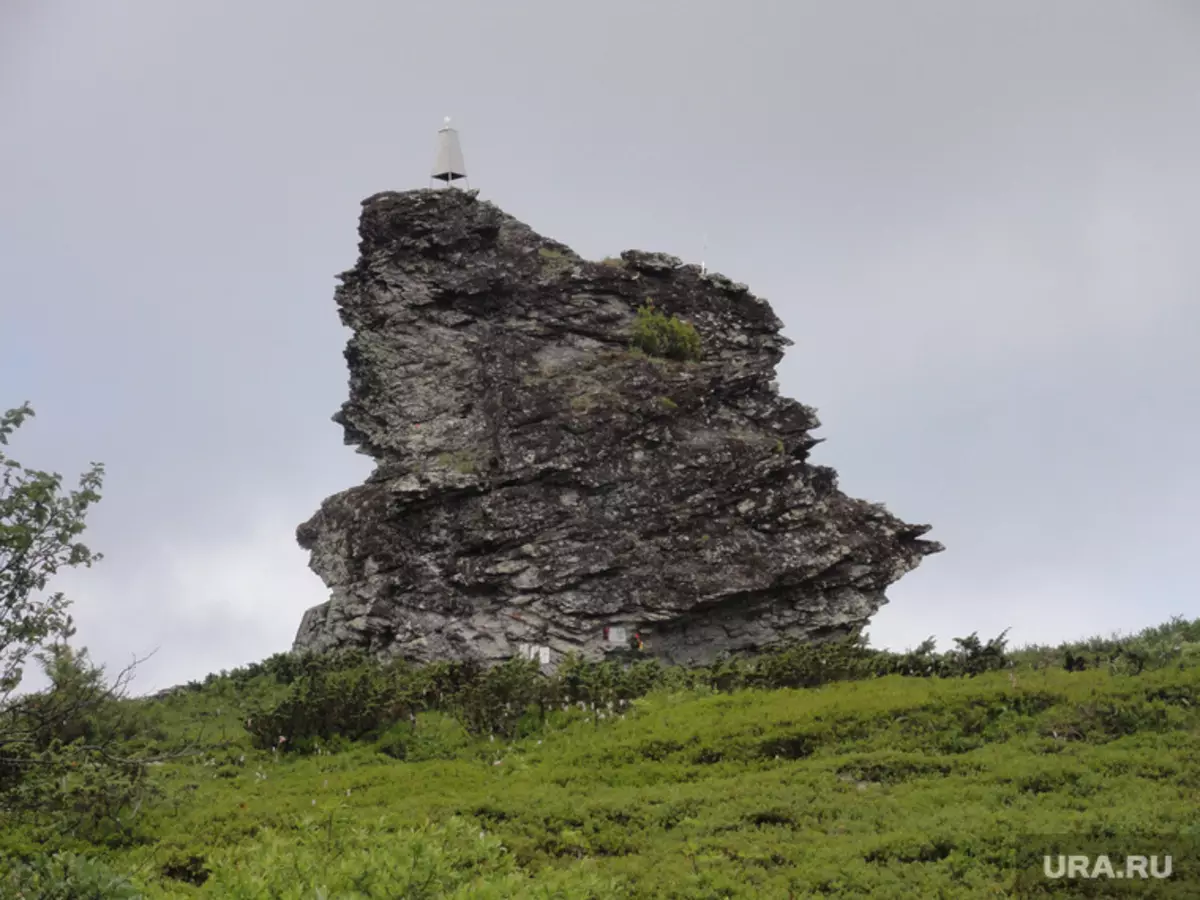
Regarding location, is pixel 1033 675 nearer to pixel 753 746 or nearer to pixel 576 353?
pixel 753 746

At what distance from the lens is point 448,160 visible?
35.6 metres

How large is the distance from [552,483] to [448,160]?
1361cm

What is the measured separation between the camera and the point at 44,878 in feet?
24.0

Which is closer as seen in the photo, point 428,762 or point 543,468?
point 428,762

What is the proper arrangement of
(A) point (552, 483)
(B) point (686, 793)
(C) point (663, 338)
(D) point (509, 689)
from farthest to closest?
(C) point (663, 338), (A) point (552, 483), (D) point (509, 689), (B) point (686, 793)

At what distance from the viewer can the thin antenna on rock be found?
35.5 metres

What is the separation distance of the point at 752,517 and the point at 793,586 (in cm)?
217

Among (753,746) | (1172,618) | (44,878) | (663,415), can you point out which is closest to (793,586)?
(663,415)

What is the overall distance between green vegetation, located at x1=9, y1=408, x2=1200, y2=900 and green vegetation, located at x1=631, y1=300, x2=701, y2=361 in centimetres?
1185
